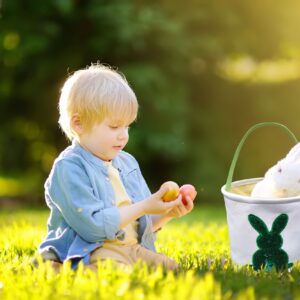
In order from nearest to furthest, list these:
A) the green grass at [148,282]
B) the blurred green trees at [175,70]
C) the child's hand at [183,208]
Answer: the green grass at [148,282] < the child's hand at [183,208] < the blurred green trees at [175,70]

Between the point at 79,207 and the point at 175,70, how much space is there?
674 cm

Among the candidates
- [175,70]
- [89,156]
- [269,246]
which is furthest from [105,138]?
[175,70]

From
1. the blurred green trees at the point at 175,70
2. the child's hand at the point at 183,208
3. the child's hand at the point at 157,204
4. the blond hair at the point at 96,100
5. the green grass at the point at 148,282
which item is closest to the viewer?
the green grass at the point at 148,282

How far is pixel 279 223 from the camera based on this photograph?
327 cm

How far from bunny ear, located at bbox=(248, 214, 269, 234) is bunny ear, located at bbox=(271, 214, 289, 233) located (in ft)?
0.12

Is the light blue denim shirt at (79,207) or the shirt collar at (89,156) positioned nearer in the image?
the light blue denim shirt at (79,207)

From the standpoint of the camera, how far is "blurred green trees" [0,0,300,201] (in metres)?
9.32

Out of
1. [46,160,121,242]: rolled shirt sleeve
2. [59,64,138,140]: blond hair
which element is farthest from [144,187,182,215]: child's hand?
[59,64,138,140]: blond hair

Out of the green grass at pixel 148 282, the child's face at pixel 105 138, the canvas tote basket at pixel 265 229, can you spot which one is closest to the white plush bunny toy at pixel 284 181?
the canvas tote basket at pixel 265 229

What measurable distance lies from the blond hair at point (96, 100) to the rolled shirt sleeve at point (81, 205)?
0.76 feet

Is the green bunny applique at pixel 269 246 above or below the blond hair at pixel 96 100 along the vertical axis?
below

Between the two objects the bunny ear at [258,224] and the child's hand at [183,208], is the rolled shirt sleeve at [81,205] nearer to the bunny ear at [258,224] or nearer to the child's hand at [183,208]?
the child's hand at [183,208]

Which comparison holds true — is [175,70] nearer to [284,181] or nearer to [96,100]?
[284,181]

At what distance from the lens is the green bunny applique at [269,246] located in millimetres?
3279
